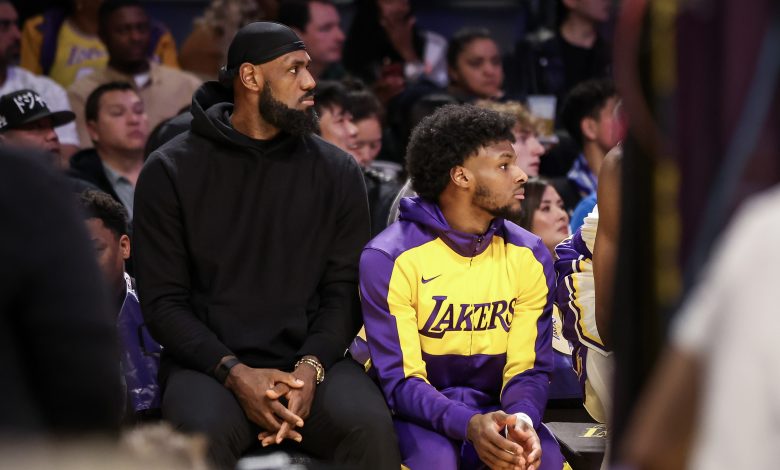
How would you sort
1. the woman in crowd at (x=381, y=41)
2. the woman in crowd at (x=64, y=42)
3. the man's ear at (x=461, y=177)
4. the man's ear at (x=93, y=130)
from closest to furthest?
the man's ear at (x=461, y=177) → the man's ear at (x=93, y=130) → the woman in crowd at (x=64, y=42) → the woman in crowd at (x=381, y=41)

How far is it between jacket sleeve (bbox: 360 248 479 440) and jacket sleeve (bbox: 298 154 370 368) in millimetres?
111

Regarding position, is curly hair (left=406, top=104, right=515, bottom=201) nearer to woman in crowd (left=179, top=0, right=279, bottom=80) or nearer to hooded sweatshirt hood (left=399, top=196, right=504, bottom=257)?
A: hooded sweatshirt hood (left=399, top=196, right=504, bottom=257)

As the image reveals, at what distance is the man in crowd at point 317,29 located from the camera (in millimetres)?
6270

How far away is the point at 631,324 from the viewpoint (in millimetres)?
1408

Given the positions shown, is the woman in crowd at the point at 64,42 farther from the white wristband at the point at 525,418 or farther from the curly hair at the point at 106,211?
the white wristband at the point at 525,418

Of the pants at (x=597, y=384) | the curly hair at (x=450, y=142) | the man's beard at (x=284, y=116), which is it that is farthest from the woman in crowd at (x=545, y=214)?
the man's beard at (x=284, y=116)

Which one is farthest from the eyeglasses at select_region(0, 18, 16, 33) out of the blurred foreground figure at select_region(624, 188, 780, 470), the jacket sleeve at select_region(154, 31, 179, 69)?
the blurred foreground figure at select_region(624, 188, 780, 470)

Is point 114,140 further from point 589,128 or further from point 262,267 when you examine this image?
point 589,128

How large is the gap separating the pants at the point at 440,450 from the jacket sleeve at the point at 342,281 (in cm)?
32

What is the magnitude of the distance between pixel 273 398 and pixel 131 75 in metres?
3.00

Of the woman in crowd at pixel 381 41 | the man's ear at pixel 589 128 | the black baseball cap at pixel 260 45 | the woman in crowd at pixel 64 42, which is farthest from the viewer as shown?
the woman in crowd at pixel 381 41

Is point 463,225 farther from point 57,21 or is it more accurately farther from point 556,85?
point 57,21

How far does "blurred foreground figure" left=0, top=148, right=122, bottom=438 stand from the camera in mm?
1471

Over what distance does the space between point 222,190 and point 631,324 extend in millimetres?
2400
